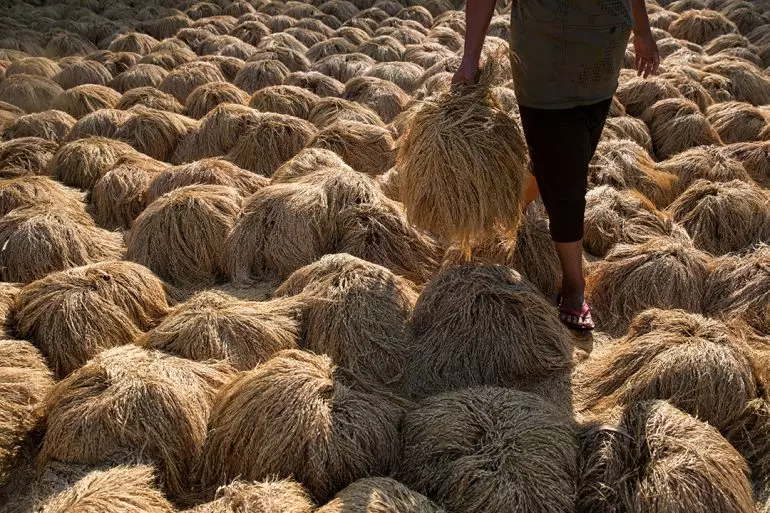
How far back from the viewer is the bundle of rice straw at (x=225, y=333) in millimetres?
3436

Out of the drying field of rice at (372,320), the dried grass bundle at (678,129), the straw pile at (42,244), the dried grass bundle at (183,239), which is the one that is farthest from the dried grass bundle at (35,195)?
the dried grass bundle at (678,129)

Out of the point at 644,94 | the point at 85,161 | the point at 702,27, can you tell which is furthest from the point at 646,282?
the point at 702,27

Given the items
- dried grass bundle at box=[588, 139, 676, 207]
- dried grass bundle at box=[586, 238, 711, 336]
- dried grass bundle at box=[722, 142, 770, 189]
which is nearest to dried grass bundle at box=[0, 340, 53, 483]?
dried grass bundle at box=[586, 238, 711, 336]

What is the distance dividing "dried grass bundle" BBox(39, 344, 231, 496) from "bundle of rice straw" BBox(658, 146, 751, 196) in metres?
3.99

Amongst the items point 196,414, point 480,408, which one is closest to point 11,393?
point 196,414

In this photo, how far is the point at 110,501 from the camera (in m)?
2.52

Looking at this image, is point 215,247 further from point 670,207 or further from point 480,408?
point 670,207

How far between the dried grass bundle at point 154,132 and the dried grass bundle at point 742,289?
4.66m

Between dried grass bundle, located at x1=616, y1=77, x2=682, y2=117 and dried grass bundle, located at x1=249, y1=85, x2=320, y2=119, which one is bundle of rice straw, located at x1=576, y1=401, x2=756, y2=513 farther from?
dried grass bundle, located at x1=249, y1=85, x2=320, y2=119

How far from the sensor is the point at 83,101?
7.26m

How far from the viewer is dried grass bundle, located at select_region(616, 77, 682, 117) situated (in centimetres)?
666

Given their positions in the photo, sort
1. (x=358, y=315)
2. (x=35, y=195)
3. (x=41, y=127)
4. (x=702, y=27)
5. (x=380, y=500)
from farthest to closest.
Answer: (x=702, y=27) < (x=41, y=127) < (x=35, y=195) < (x=358, y=315) < (x=380, y=500)

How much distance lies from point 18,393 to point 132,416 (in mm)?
711

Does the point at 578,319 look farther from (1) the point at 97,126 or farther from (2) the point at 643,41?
(1) the point at 97,126
